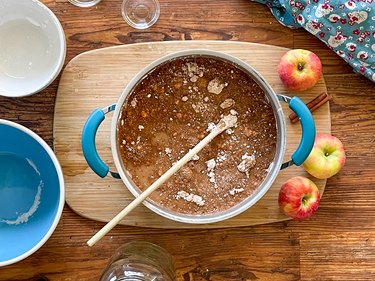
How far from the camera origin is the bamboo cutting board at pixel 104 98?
1.16 metres

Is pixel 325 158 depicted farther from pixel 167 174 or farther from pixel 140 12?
pixel 140 12

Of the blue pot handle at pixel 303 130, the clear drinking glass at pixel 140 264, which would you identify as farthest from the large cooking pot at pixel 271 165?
the clear drinking glass at pixel 140 264

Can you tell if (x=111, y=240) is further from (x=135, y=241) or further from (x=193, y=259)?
(x=193, y=259)

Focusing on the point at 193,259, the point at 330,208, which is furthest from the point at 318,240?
the point at 193,259

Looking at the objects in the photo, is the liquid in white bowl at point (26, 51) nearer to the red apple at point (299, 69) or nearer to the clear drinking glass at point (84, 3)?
the clear drinking glass at point (84, 3)

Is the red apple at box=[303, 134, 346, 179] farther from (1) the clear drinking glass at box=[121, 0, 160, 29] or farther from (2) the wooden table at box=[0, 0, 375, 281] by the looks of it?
(1) the clear drinking glass at box=[121, 0, 160, 29]

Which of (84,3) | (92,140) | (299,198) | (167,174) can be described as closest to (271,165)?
(299,198)

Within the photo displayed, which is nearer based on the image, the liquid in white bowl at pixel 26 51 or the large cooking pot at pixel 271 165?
the large cooking pot at pixel 271 165

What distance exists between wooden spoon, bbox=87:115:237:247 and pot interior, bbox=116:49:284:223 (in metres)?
0.01

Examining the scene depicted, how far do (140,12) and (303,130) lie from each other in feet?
1.21

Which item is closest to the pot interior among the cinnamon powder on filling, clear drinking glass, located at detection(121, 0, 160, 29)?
the cinnamon powder on filling

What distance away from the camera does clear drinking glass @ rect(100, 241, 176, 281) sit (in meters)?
1.14

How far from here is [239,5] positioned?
1.19 m

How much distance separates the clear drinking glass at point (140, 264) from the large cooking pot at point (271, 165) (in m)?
0.10
